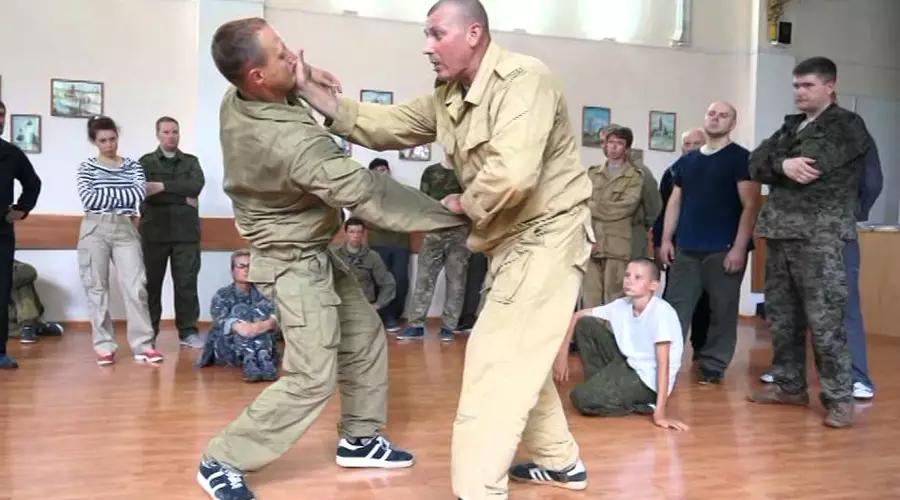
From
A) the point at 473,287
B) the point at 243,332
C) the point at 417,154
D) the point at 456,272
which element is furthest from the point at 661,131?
the point at 243,332

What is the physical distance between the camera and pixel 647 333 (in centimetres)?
388

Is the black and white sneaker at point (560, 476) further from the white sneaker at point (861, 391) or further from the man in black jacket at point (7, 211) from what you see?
the man in black jacket at point (7, 211)

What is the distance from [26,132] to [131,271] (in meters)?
2.37

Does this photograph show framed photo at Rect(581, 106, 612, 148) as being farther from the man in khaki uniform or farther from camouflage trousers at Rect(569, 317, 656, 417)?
camouflage trousers at Rect(569, 317, 656, 417)

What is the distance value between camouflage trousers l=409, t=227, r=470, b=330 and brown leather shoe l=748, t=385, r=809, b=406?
2.69 metres

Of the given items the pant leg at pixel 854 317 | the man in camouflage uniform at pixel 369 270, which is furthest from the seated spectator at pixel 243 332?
the pant leg at pixel 854 317

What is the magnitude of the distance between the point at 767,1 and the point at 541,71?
6961mm

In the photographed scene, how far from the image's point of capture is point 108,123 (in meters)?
4.99

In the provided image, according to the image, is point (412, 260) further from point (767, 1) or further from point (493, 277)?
point (493, 277)

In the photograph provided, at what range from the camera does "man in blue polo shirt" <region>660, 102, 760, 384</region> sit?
179 inches

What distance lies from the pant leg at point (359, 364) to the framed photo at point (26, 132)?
4.73 m

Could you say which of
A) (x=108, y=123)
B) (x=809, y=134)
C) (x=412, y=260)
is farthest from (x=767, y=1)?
(x=108, y=123)

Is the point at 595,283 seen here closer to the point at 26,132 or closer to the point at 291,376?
the point at 291,376

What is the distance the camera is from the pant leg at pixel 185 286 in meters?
5.81
